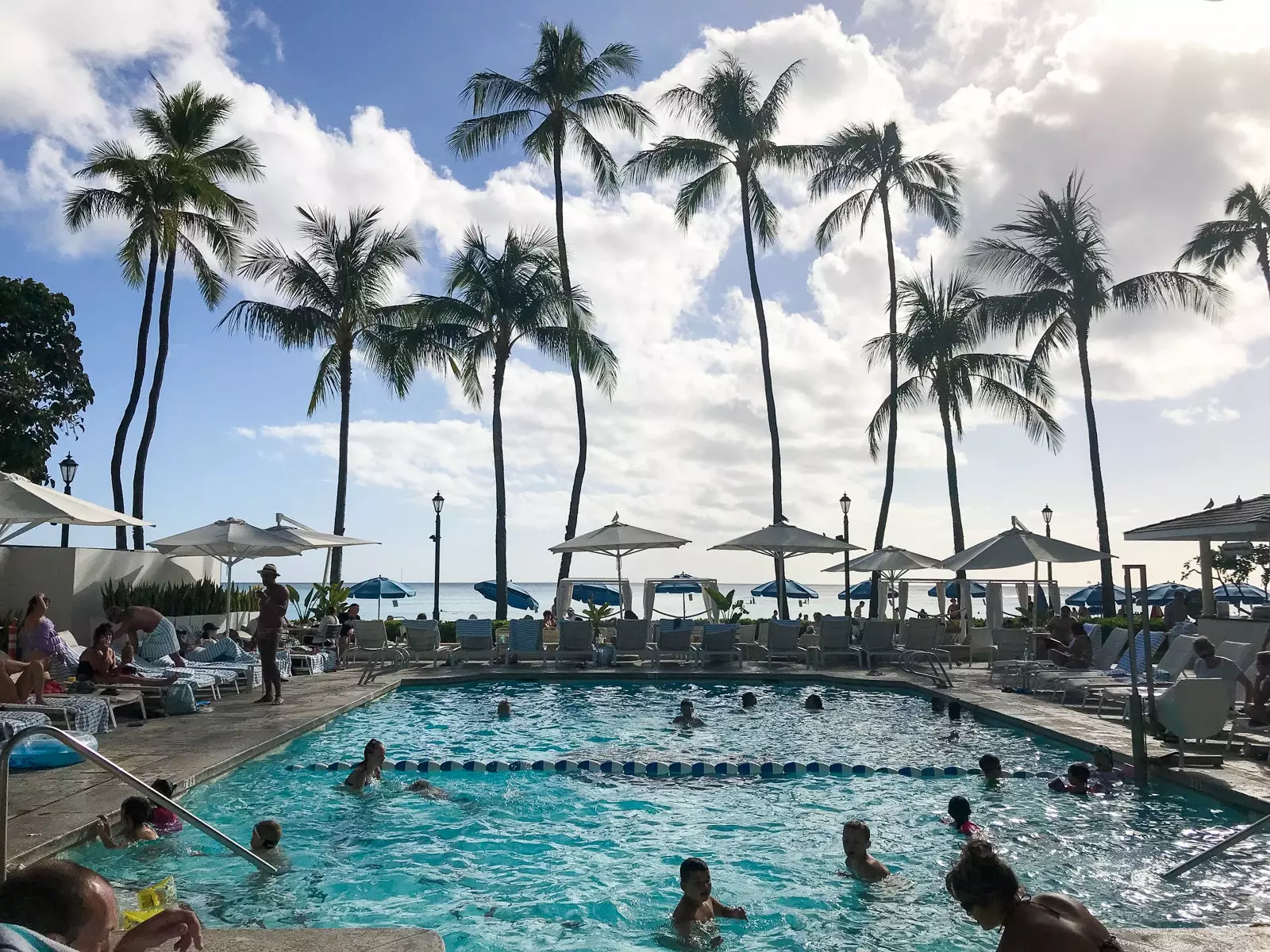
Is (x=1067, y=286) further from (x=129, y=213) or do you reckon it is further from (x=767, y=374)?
(x=129, y=213)

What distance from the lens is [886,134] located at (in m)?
28.6

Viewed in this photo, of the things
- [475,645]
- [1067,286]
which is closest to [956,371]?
[1067,286]

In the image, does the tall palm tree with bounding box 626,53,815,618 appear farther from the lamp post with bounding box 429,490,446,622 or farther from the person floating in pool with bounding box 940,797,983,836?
the person floating in pool with bounding box 940,797,983,836

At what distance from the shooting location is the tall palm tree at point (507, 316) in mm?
26469

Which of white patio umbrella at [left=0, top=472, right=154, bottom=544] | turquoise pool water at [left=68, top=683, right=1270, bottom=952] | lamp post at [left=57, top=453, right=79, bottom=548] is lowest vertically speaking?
Result: turquoise pool water at [left=68, top=683, right=1270, bottom=952]

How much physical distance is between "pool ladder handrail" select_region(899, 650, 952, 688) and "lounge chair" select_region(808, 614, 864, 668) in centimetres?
84

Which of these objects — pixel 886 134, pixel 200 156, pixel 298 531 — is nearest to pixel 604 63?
pixel 886 134

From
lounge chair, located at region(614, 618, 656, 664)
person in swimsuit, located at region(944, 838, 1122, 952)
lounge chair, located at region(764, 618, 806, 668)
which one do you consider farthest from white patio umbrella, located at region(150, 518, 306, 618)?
person in swimsuit, located at region(944, 838, 1122, 952)

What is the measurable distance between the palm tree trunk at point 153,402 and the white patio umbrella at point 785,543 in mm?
13995

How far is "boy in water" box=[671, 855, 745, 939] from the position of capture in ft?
18.0

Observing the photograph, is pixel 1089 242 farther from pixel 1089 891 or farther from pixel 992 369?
pixel 1089 891

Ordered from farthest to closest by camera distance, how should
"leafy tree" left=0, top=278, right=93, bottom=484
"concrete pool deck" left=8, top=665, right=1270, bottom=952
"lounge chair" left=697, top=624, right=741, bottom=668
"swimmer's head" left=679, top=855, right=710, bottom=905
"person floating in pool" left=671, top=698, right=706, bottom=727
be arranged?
1. "leafy tree" left=0, top=278, right=93, bottom=484
2. "lounge chair" left=697, top=624, right=741, bottom=668
3. "person floating in pool" left=671, top=698, right=706, bottom=727
4. "swimmer's head" left=679, top=855, right=710, bottom=905
5. "concrete pool deck" left=8, top=665, right=1270, bottom=952

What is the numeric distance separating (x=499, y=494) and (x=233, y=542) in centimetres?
1076

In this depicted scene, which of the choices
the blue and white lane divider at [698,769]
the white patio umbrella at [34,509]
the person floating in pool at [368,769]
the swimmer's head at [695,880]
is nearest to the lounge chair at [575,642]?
the blue and white lane divider at [698,769]
